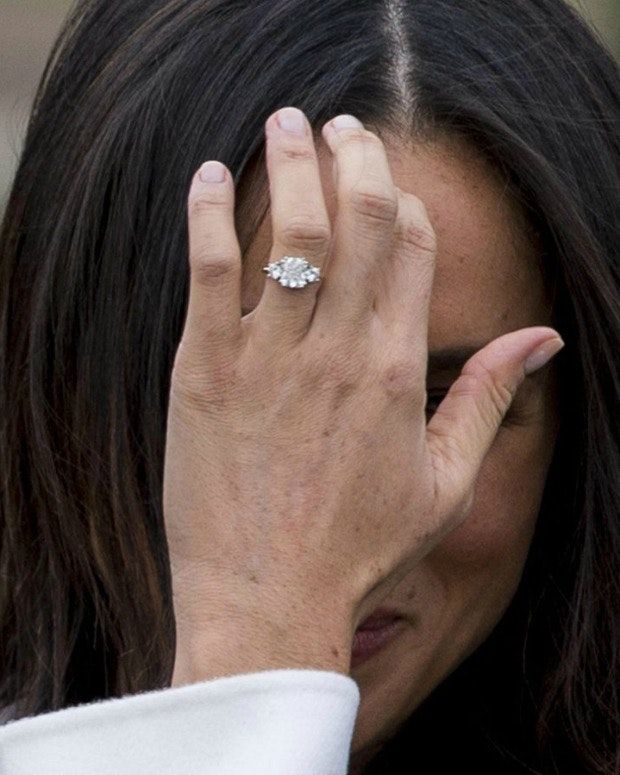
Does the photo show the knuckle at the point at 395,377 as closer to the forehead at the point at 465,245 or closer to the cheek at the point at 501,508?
the forehead at the point at 465,245

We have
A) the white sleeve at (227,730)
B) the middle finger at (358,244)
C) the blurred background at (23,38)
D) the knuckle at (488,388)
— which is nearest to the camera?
the white sleeve at (227,730)

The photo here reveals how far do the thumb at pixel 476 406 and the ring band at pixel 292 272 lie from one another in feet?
0.87

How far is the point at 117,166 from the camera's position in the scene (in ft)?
7.39

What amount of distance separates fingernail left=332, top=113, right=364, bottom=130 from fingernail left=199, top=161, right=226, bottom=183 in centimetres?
18

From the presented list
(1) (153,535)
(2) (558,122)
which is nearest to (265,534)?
(1) (153,535)

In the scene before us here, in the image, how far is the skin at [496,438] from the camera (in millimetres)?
2102

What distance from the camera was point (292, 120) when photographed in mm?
1948

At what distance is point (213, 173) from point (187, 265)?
256 millimetres

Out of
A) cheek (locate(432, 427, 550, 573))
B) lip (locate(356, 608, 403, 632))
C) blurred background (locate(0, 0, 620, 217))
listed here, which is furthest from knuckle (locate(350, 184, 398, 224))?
blurred background (locate(0, 0, 620, 217))

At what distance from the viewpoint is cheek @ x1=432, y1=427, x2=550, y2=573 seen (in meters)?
2.21

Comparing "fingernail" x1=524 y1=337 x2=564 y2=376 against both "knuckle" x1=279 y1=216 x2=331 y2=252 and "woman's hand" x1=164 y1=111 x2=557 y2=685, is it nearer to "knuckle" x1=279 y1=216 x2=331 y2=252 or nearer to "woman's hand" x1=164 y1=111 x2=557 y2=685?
"woman's hand" x1=164 y1=111 x2=557 y2=685

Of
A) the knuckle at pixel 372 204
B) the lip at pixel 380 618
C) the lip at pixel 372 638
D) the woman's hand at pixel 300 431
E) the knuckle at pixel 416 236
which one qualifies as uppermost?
the knuckle at pixel 372 204

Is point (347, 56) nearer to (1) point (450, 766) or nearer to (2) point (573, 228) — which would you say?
(2) point (573, 228)

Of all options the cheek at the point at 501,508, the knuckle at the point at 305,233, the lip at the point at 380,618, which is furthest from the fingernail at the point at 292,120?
the lip at the point at 380,618
